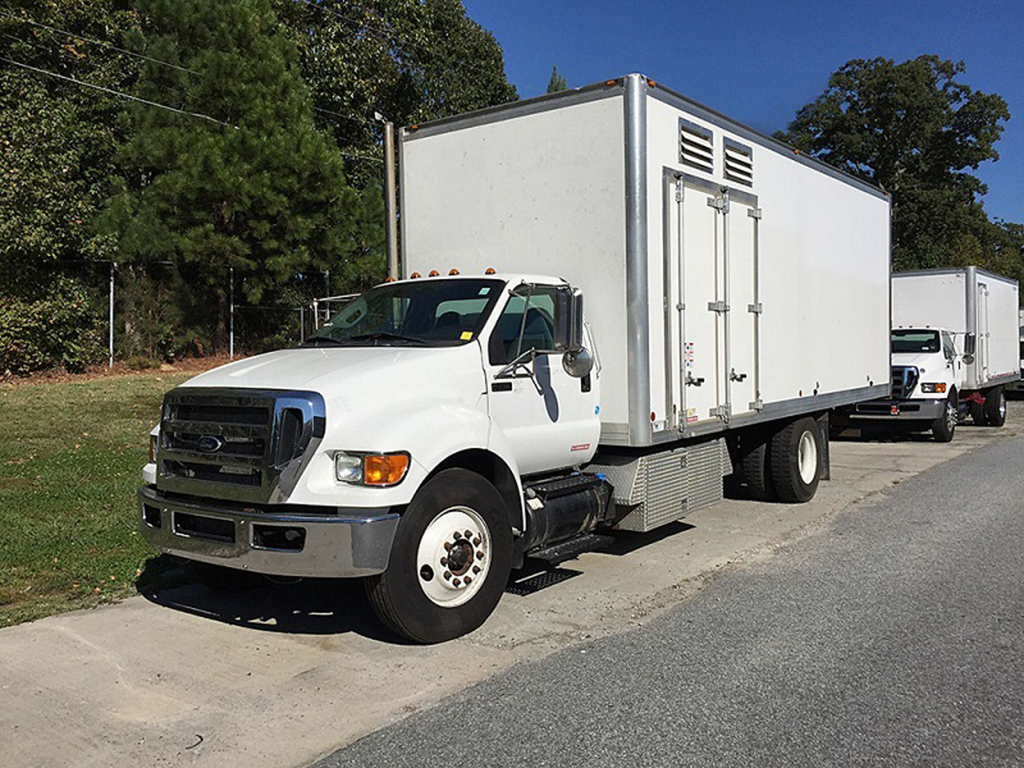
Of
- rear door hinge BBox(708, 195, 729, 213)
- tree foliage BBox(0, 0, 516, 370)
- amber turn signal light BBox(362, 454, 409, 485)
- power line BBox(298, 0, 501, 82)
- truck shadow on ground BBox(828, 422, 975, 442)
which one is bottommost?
truck shadow on ground BBox(828, 422, 975, 442)

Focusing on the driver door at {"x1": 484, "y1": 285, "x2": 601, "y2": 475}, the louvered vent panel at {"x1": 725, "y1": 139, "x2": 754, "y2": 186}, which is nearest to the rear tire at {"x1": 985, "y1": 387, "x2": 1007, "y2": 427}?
the louvered vent panel at {"x1": 725, "y1": 139, "x2": 754, "y2": 186}

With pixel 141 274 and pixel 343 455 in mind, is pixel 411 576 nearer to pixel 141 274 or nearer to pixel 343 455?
pixel 343 455

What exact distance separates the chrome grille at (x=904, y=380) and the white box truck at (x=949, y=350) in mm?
18

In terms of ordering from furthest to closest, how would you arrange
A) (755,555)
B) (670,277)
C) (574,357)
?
(755,555) → (670,277) → (574,357)

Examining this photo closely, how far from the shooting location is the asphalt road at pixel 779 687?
3.98 m

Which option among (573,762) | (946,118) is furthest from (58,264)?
(946,118)

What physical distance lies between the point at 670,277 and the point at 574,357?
5.17 ft

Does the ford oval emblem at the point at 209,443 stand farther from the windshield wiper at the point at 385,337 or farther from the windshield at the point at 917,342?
the windshield at the point at 917,342

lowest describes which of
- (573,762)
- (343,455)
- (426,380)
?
(573,762)

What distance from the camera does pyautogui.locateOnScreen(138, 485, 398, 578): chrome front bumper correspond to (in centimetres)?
491

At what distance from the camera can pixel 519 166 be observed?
7.50m

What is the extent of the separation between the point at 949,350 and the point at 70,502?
597 inches

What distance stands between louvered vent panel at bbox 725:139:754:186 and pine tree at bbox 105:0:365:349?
13194mm

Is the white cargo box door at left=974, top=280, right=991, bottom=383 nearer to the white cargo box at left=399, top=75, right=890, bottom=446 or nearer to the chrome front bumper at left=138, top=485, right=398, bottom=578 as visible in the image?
the white cargo box at left=399, top=75, right=890, bottom=446
